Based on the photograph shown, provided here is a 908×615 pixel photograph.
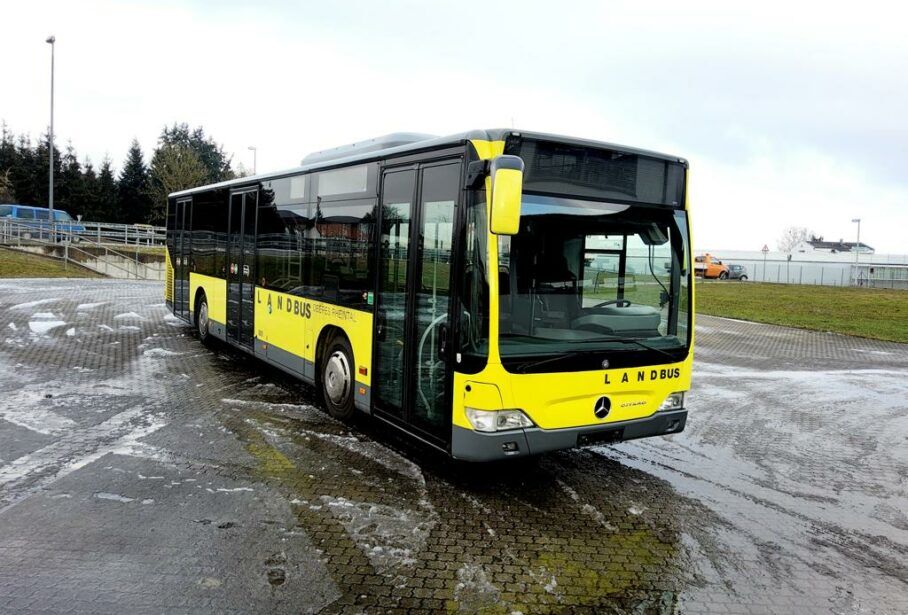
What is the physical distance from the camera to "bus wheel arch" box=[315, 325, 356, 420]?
6961 mm

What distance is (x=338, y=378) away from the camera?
7086 millimetres

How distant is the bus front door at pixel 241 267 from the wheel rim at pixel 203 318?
148cm

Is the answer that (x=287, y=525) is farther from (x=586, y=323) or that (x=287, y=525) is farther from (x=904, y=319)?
(x=904, y=319)

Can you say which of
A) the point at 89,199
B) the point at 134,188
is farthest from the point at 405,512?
the point at 134,188

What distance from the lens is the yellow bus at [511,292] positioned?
16.1 feet

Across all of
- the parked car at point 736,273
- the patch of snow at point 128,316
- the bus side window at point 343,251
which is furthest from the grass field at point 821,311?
the parked car at point 736,273

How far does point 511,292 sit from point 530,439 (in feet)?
3.61

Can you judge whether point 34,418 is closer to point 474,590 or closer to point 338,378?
point 338,378

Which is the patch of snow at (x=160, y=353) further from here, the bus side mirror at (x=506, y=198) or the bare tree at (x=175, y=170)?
the bare tree at (x=175, y=170)

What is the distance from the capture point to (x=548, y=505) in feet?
17.2

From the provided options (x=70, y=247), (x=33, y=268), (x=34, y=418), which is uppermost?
(x=70, y=247)

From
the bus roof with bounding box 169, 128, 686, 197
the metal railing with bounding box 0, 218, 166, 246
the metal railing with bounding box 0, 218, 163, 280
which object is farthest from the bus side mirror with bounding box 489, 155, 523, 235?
the metal railing with bounding box 0, 218, 166, 246

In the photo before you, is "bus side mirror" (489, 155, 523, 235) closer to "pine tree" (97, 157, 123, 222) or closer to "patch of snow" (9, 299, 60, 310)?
"patch of snow" (9, 299, 60, 310)

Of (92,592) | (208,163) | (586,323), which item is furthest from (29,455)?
(208,163)
